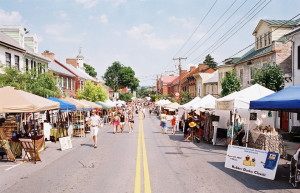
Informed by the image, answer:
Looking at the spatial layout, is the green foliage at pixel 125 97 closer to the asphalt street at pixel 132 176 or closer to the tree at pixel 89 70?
the tree at pixel 89 70

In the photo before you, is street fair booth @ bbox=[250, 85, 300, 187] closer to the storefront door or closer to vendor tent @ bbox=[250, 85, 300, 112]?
vendor tent @ bbox=[250, 85, 300, 112]

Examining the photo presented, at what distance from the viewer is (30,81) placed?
20.6 m

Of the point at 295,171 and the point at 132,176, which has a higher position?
the point at 295,171

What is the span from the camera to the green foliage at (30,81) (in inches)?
759

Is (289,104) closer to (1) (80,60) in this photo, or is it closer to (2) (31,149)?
(2) (31,149)

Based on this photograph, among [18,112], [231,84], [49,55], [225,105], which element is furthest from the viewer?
[49,55]

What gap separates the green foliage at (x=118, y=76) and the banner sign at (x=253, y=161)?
308ft

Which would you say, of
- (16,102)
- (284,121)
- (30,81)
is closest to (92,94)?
(30,81)

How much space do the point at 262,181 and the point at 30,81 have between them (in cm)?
1752

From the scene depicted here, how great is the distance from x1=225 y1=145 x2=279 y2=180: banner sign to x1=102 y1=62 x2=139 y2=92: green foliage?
93.9 m

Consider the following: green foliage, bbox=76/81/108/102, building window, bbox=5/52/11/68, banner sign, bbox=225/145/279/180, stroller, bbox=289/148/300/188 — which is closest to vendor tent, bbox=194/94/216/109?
banner sign, bbox=225/145/279/180

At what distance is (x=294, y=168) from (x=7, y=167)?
30.3 feet

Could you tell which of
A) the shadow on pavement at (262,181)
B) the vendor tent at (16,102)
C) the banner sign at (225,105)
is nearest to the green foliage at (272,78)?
the banner sign at (225,105)

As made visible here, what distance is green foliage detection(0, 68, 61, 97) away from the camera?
19275 mm
